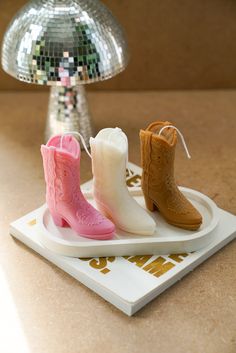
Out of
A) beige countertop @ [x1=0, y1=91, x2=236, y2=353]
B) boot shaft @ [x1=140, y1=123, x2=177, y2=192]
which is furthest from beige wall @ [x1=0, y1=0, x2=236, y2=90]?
boot shaft @ [x1=140, y1=123, x2=177, y2=192]

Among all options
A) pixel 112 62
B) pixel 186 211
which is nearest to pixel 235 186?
pixel 186 211

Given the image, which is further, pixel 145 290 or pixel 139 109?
pixel 139 109

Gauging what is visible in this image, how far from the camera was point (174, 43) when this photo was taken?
4.34ft

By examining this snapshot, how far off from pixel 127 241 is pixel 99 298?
0.32 feet

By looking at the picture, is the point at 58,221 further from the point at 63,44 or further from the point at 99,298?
the point at 63,44

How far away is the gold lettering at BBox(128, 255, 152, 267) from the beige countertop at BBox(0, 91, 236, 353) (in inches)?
2.3

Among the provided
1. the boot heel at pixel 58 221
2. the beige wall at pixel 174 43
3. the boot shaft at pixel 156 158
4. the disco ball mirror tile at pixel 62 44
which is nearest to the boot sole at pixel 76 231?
the boot heel at pixel 58 221

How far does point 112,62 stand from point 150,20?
30cm

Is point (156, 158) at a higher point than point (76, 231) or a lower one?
higher

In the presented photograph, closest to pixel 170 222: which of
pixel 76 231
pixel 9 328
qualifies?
pixel 76 231

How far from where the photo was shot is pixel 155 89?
1396 millimetres

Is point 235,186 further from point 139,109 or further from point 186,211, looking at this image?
point 139,109

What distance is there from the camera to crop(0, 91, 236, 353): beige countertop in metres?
0.74

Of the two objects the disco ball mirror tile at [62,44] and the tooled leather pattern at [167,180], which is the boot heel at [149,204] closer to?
the tooled leather pattern at [167,180]
